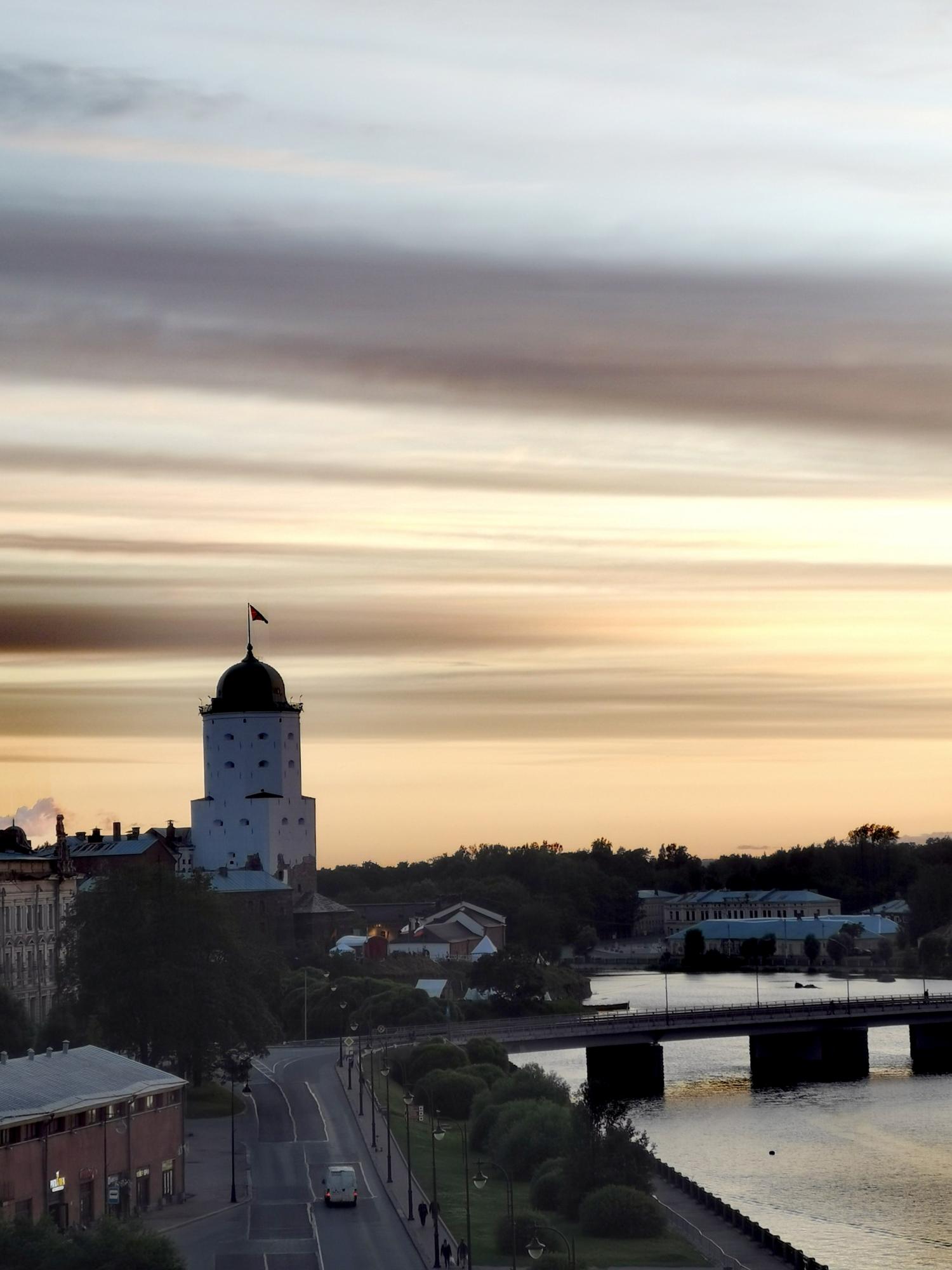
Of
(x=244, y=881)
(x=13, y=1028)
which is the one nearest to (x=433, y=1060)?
(x=13, y=1028)

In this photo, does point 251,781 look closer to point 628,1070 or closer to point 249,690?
point 249,690

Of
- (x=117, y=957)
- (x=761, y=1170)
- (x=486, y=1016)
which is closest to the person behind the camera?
(x=761, y=1170)

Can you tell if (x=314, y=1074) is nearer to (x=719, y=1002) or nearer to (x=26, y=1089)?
(x=26, y=1089)

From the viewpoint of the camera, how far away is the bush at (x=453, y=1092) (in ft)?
317

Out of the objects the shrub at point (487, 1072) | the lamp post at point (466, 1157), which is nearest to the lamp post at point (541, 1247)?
the lamp post at point (466, 1157)

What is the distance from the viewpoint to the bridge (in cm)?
11906

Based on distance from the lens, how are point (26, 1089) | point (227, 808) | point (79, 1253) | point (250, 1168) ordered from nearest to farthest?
1. point (79, 1253)
2. point (26, 1089)
3. point (250, 1168)
4. point (227, 808)

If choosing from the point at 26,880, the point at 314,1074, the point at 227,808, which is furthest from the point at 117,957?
the point at 227,808

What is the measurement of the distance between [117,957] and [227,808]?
320 ft

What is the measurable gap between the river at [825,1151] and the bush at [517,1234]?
383 inches

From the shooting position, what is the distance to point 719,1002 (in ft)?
589

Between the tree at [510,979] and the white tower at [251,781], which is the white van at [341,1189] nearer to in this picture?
the tree at [510,979]

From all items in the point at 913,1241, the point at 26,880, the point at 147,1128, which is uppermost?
the point at 26,880

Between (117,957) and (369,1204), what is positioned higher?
(117,957)
